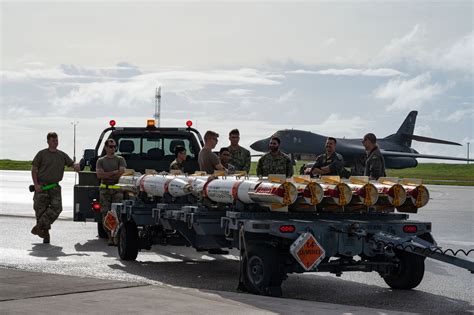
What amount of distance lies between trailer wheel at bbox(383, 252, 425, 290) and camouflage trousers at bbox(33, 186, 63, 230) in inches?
306

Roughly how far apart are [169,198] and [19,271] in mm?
2955

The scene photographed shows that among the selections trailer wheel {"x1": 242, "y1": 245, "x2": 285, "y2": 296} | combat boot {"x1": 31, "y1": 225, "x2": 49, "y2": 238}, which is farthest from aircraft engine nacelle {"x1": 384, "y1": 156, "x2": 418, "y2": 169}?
trailer wheel {"x1": 242, "y1": 245, "x2": 285, "y2": 296}

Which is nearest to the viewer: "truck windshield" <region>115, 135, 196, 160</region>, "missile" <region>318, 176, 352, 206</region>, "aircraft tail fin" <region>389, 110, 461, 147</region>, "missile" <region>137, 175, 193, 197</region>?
"missile" <region>318, 176, 352, 206</region>

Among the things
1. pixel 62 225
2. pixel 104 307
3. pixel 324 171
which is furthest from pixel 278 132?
pixel 104 307

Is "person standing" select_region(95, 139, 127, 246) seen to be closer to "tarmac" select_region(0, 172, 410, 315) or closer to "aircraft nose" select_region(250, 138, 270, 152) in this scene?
"tarmac" select_region(0, 172, 410, 315)

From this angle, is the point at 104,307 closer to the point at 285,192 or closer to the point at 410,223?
the point at 285,192

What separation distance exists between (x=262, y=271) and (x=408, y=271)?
6.75 feet

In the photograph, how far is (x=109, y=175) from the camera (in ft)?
56.2

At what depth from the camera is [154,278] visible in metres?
12.5

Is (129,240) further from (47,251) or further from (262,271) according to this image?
(262,271)

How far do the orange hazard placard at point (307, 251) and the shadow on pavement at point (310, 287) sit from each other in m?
0.58

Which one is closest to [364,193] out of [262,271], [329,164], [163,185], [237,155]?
[262,271]

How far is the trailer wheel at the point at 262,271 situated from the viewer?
34.7ft

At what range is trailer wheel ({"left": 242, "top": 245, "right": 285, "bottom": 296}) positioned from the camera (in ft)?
34.7
